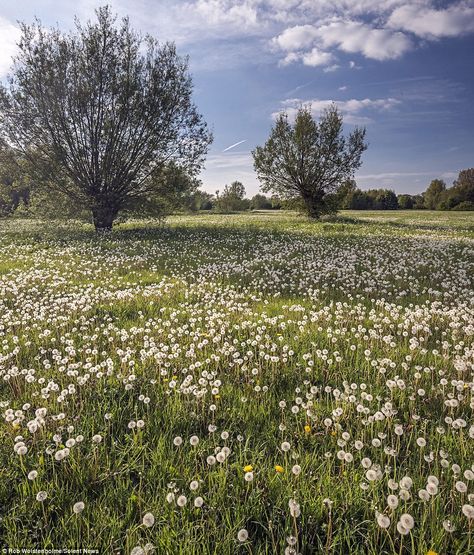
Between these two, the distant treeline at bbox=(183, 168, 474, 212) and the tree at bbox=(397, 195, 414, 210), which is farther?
the tree at bbox=(397, 195, 414, 210)

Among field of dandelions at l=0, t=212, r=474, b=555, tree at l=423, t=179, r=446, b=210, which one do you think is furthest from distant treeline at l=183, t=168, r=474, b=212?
field of dandelions at l=0, t=212, r=474, b=555

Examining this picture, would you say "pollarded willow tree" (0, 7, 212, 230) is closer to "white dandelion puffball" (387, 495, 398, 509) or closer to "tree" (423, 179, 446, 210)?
"white dandelion puffball" (387, 495, 398, 509)

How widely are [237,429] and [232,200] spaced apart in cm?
9409

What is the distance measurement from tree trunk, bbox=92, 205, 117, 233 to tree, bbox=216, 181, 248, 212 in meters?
65.4

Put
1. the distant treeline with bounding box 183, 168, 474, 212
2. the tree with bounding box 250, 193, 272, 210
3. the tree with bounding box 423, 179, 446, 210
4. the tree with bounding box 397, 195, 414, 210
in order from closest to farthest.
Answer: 1. the distant treeline with bounding box 183, 168, 474, 212
2. the tree with bounding box 423, 179, 446, 210
3. the tree with bounding box 397, 195, 414, 210
4. the tree with bounding box 250, 193, 272, 210

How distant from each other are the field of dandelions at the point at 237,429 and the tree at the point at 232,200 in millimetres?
83641

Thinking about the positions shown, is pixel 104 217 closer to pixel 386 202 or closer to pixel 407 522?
pixel 407 522

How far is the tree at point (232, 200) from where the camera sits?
92.5 m

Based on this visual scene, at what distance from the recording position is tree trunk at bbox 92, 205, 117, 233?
23.1 meters

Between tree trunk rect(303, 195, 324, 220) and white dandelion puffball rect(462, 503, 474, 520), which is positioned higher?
tree trunk rect(303, 195, 324, 220)

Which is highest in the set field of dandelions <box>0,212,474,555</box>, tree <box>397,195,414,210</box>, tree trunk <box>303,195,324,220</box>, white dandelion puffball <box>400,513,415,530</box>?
tree <box>397,195,414,210</box>

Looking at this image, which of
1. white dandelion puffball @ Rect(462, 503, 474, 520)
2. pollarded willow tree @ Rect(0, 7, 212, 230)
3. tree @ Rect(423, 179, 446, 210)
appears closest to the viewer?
white dandelion puffball @ Rect(462, 503, 474, 520)

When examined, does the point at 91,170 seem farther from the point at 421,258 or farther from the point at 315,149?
the point at 315,149

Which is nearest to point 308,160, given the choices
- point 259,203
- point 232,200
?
point 232,200
